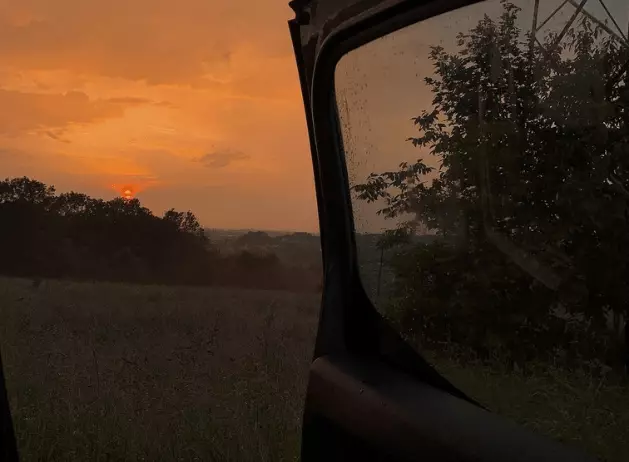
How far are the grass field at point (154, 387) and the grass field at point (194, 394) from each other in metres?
0.01

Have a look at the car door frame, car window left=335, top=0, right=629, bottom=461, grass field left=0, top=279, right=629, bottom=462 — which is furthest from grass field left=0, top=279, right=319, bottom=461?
car window left=335, top=0, right=629, bottom=461

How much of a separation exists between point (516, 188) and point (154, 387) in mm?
4750

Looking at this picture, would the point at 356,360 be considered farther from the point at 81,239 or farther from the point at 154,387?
the point at 81,239

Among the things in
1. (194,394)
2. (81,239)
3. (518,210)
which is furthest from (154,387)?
(81,239)

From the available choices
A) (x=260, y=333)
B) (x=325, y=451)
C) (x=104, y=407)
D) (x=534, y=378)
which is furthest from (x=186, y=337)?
(x=534, y=378)

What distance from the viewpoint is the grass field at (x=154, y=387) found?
414 cm

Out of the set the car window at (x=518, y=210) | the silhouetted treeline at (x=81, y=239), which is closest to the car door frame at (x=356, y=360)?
the car window at (x=518, y=210)

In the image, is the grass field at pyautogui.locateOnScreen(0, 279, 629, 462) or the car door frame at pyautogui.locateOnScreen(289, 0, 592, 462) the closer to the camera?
the grass field at pyautogui.locateOnScreen(0, 279, 629, 462)

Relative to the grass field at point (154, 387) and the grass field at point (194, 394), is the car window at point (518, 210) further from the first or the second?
the grass field at point (154, 387)

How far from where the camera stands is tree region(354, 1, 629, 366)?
3.05ft

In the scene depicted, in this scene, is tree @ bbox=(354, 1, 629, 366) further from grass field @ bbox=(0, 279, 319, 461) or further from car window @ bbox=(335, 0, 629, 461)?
grass field @ bbox=(0, 279, 319, 461)

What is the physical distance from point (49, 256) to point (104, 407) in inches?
960

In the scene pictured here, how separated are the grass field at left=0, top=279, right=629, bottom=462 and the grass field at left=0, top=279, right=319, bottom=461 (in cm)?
1

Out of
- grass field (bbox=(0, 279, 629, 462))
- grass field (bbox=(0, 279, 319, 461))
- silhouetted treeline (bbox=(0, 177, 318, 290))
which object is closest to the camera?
grass field (bbox=(0, 279, 629, 462))
